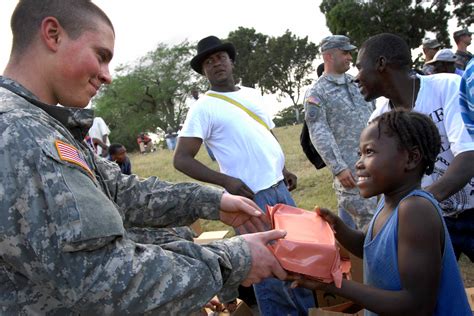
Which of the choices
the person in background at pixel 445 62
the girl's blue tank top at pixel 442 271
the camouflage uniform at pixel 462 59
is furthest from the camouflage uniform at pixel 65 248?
the camouflage uniform at pixel 462 59

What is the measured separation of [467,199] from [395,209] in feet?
3.13

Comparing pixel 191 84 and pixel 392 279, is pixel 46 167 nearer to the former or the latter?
pixel 392 279

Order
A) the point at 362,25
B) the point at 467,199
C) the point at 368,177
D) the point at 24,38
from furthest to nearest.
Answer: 1. the point at 362,25
2. the point at 467,199
3. the point at 368,177
4. the point at 24,38

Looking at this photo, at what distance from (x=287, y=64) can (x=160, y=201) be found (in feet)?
132

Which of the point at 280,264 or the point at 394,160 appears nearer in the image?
the point at 280,264

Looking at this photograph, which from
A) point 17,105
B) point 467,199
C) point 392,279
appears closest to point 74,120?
point 17,105

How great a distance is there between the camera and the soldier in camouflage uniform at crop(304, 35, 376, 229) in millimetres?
3580

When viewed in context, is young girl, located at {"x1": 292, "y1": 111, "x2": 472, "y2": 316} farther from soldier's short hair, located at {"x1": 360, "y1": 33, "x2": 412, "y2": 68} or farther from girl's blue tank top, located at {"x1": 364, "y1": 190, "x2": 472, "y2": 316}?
soldier's short hair, located at {"x1": 360, "y1": 33, "x2": 412, "y2": 68}

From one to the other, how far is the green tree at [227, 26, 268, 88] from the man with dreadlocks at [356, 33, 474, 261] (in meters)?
37.8

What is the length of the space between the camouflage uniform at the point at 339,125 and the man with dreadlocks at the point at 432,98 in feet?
3.38

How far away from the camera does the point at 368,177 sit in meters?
1.80

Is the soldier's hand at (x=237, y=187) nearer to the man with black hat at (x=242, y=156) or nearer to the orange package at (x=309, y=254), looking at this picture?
the man with black hat at (x=242, y=156)

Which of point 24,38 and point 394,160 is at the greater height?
point 24,38

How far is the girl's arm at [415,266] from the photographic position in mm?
1581
